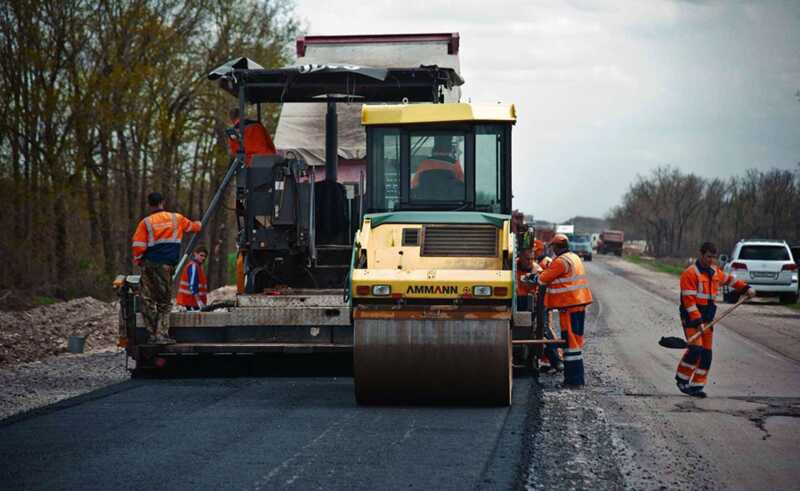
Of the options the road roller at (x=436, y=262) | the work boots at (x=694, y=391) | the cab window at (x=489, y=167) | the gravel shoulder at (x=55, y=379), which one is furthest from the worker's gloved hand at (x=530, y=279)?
the gravel shoulder at (x=55, y=379)

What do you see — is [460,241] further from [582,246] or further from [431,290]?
[582,246]

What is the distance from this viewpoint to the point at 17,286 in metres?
26.8

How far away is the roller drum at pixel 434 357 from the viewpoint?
9969mm

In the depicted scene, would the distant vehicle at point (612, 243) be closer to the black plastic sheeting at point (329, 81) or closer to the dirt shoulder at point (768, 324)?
the dirt shoulder at point (768, 324)

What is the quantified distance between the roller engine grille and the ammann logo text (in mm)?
704

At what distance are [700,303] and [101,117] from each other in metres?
19.7

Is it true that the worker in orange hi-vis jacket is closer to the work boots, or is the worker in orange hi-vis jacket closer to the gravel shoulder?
the work boots

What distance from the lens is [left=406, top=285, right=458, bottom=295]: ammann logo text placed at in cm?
998

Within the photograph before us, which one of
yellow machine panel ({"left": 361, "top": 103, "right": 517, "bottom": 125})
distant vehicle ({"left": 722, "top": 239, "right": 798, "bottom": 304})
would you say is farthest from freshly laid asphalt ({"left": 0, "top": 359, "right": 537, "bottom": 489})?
distant vehicle ({"left": 722, "top": 239, "right": 798, "bottom": 304})

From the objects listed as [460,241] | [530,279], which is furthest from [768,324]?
[460,241]

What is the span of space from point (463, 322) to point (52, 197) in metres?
19.6

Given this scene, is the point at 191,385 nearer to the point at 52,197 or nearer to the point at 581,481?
the point at 581,481

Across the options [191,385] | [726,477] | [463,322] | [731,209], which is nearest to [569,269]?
[463,322]

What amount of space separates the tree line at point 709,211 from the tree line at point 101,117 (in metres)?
39.9
